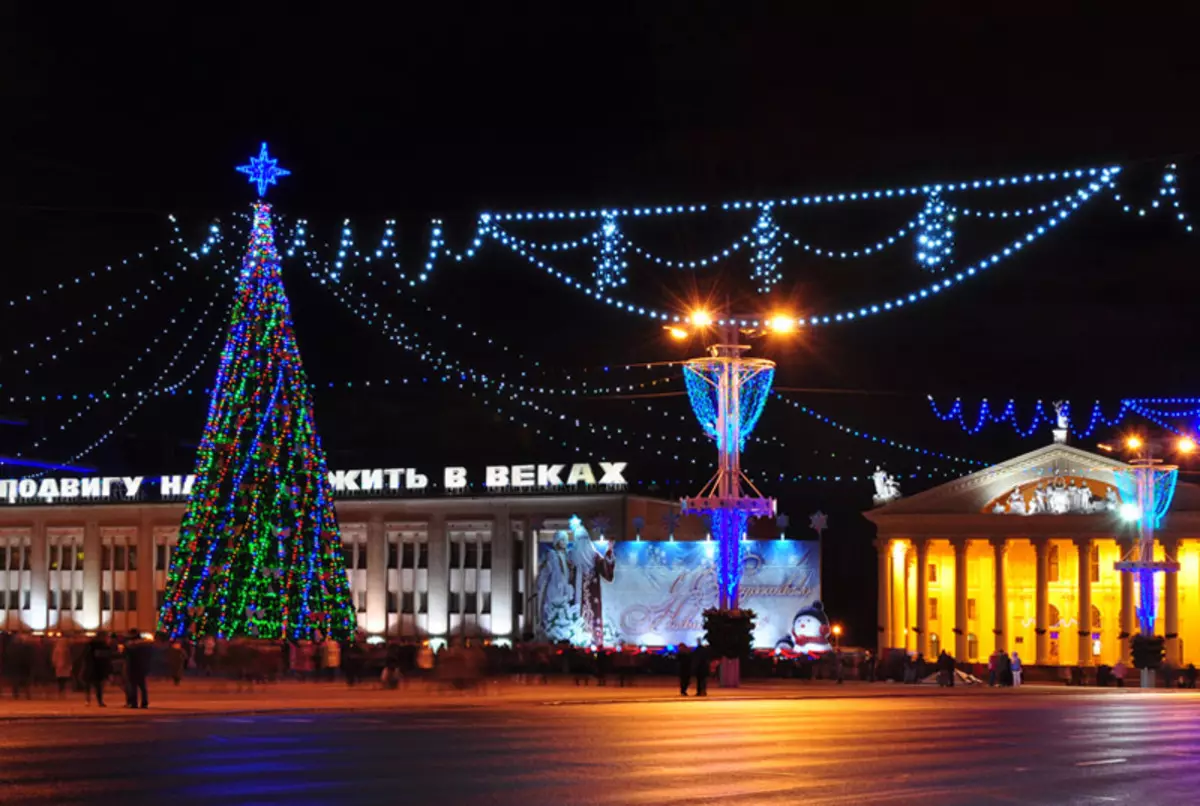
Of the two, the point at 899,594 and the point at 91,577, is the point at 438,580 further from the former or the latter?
the point at 899,594

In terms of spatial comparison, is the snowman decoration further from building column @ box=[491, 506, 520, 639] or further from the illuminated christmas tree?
building column @ box=[491, 506, 520, 639]

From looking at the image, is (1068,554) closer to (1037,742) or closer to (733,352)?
(733,352)

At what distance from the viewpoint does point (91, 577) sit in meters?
96.0

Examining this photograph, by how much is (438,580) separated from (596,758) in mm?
69493

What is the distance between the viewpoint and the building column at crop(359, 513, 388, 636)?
294 ft

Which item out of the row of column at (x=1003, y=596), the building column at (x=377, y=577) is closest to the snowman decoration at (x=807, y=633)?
the row of column at (x=1003, y=596)

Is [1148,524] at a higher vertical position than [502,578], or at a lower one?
higher

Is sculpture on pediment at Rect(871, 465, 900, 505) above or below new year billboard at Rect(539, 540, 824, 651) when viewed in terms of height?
above

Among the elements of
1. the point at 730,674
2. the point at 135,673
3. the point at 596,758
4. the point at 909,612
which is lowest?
the point at 730,674

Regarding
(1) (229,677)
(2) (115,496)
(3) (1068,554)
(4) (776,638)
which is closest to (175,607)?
(1) (229,677)

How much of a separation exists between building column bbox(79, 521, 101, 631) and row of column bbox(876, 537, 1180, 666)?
4331 cm

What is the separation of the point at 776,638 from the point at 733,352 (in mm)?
19395

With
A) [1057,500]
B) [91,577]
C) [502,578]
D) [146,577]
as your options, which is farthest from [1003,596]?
[91,577]

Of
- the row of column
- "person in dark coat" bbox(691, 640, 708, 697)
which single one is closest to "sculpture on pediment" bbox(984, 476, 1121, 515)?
the row of column
